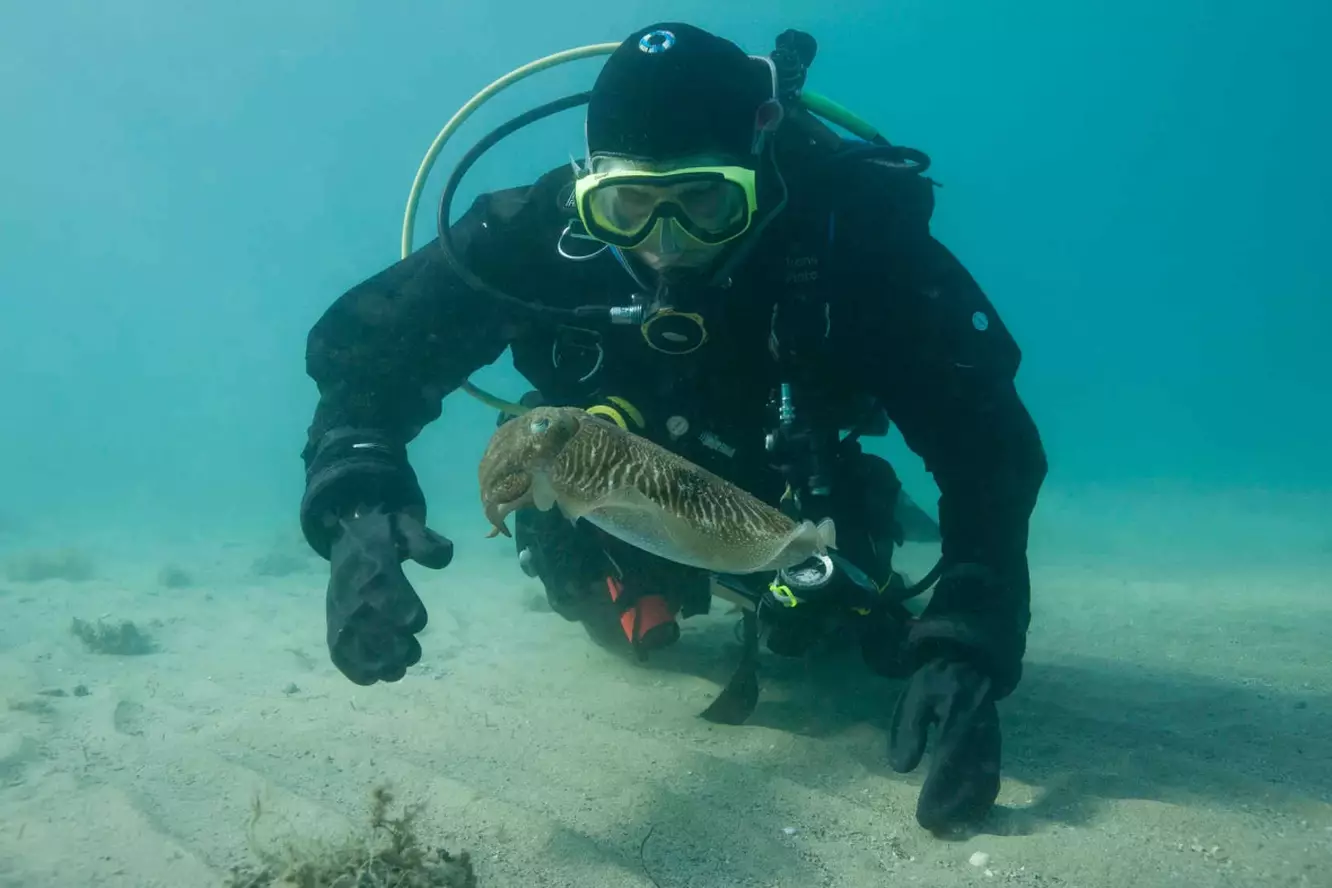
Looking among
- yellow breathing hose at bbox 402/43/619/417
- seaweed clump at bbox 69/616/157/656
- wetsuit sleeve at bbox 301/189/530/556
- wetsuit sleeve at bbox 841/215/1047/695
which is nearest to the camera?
wetsuit sleeve at bbox 841/215/1047/695

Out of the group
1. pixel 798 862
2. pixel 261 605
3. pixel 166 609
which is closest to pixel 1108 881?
pixel 798 862

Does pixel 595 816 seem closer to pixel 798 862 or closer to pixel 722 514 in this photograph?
pixel 798 862

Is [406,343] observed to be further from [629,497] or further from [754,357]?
[629,497]

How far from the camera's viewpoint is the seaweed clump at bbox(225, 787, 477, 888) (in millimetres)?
2213

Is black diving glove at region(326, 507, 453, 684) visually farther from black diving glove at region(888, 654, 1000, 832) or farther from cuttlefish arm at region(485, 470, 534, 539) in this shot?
black diving glove at region(888, 654, 1000, 832)

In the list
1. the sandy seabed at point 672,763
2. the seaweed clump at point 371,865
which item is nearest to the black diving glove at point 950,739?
the sandy seabed at point 672,763

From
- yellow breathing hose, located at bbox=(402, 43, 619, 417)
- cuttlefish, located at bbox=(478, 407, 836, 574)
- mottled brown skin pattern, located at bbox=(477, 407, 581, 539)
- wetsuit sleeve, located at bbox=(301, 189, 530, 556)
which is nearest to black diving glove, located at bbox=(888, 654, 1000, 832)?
cuttlefish, located at bbox=(478, 407, 836, 574)

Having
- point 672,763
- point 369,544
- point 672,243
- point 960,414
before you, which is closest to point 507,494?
point 369,544

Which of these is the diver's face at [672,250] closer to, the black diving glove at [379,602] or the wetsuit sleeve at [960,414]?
the wetsuit sleeve at [960,414]

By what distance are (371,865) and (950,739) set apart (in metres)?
2.16

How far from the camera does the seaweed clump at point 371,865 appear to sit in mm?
2213

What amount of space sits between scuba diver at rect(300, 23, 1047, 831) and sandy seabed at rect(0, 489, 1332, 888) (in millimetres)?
440

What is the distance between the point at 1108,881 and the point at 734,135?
316 cm

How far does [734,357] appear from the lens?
12.1ft
